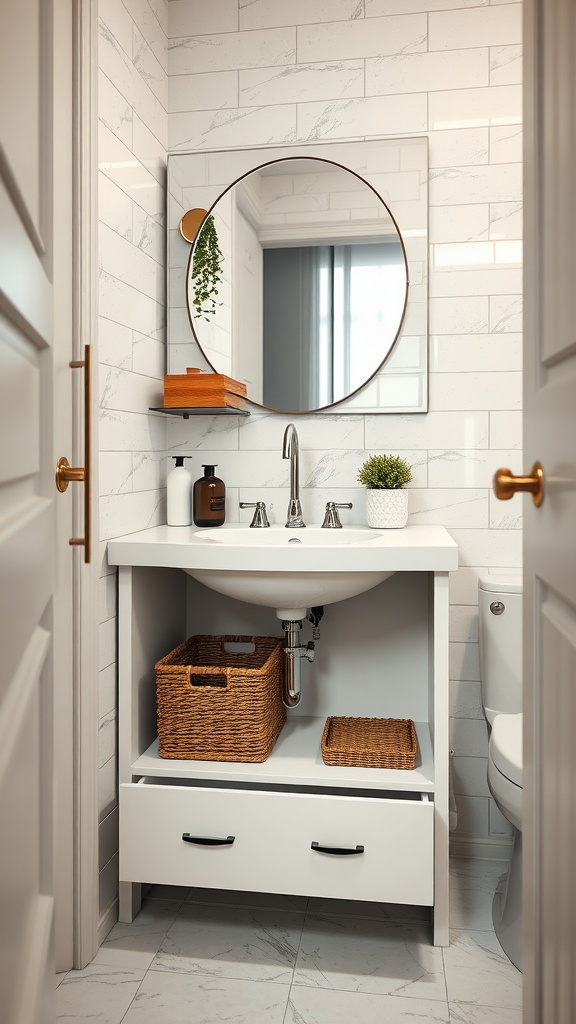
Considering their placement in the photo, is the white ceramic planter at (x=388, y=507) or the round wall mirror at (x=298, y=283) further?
the round wall mirror at (x=298, y=283)

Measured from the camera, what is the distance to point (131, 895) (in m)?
1.93

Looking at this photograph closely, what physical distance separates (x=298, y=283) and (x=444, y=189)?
0.49m

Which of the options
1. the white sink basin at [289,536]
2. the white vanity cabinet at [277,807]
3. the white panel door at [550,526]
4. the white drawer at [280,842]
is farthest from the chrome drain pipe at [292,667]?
the white panel door at [550,526]

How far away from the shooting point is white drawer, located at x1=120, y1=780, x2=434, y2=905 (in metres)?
1.75

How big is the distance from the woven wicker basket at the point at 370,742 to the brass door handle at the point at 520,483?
1167mm

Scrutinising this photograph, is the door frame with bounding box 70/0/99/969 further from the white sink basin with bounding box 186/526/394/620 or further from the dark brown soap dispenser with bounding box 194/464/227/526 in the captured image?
the dark brown soap dispenser with bounding box 194/464/227/526

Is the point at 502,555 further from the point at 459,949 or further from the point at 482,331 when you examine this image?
the point at 459,949

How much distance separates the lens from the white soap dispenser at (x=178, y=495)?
2.26 metres

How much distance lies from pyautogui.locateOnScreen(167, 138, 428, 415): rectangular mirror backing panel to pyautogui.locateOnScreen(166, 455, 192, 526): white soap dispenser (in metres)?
0.31

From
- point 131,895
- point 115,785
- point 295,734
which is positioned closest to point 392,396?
point 295,734

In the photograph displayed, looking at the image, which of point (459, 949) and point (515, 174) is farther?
point (515, 174)

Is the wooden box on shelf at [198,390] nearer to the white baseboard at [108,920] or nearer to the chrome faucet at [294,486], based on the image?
the chrome faucet at [294,486]

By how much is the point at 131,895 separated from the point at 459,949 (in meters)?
0.79

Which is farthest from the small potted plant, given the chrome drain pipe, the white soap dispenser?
the white soap dispenser
